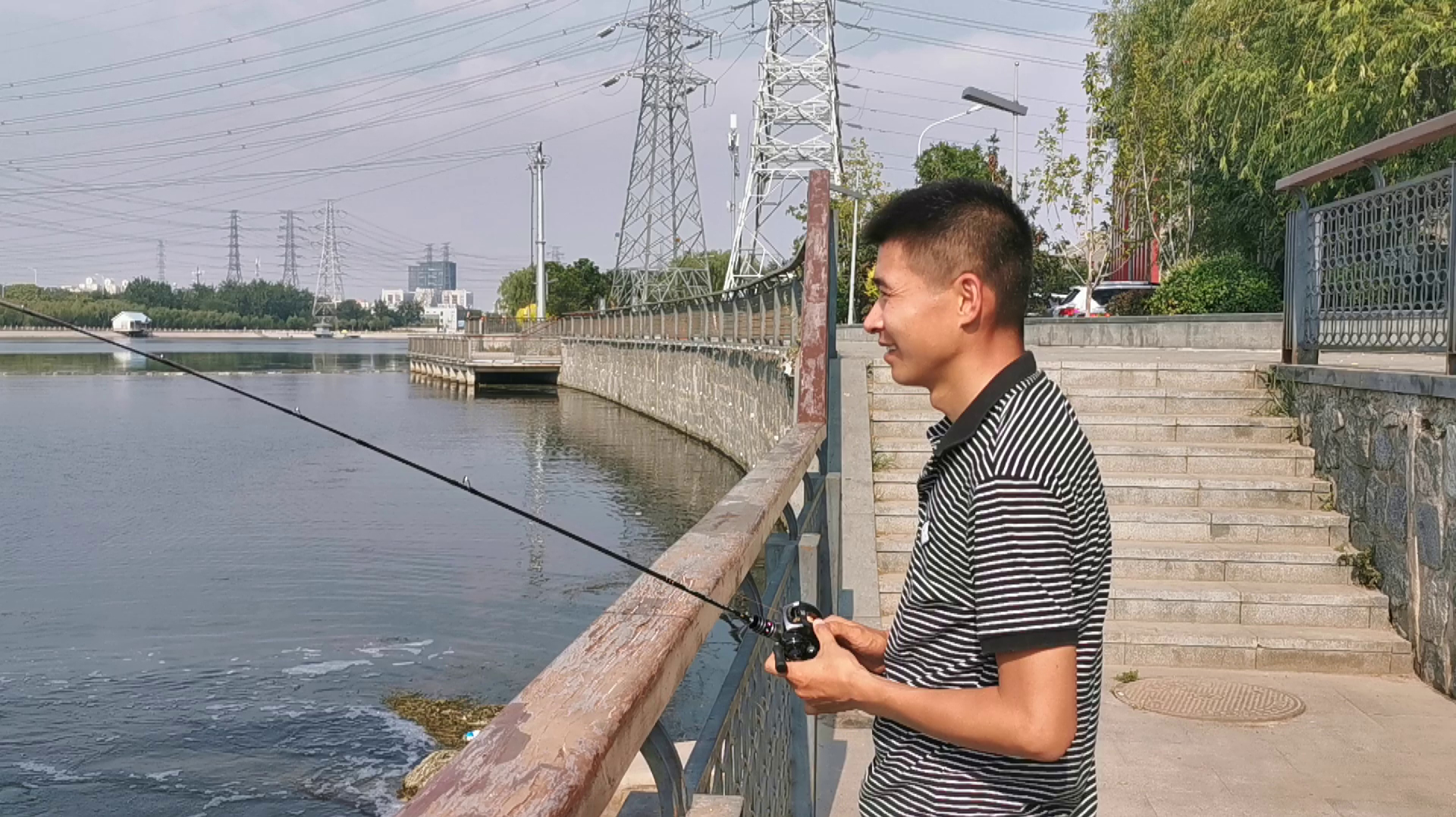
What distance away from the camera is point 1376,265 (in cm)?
712

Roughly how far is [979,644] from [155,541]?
19.2 metres

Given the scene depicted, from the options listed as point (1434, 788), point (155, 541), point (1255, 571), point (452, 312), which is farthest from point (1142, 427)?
point (452, 312)

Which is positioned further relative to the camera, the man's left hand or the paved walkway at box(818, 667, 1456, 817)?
the paved walkway at box(818, 667, 1456, 817)

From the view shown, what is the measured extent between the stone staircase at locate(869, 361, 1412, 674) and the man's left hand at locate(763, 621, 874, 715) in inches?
184

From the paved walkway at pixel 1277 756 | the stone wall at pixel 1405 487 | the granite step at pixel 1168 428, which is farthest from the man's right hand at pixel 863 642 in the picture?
the granite step at pixel 1168 428

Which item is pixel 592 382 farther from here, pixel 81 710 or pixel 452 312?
pixel 452 312

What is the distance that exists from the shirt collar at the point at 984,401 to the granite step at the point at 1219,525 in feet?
17.5

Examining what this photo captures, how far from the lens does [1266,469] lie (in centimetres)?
773

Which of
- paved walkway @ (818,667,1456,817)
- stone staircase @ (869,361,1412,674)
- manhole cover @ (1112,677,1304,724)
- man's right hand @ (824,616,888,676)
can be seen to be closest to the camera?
man's right hand @ (824,616,888,676)

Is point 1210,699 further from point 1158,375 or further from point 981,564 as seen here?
point 981,564

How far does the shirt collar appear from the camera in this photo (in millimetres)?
1660

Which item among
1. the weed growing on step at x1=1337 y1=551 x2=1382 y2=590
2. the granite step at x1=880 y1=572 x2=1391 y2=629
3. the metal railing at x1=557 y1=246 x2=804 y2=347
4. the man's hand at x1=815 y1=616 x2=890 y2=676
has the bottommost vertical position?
the granite step at x1=880 y1=572 x2=1391 y2=629

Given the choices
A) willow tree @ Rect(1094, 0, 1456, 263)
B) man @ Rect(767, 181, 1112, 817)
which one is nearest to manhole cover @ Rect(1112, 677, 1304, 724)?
man @ Rect(767, 181, 1112, 817)

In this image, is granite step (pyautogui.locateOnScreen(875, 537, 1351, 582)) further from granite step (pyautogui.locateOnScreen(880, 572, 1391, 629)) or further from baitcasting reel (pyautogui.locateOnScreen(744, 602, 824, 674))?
baitcasting reel (pyautogui.locateOnScreen(744, 602, 824, 674))
